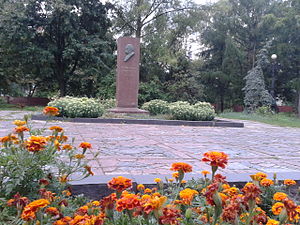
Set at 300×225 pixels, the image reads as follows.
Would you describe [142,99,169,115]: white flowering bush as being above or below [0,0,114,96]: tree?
below

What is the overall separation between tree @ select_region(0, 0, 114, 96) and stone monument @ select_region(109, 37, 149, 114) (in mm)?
6488

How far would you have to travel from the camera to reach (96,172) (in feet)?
8.44

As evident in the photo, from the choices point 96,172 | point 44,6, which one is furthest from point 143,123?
point 44,6

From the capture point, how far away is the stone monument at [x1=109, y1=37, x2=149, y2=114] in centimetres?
1092

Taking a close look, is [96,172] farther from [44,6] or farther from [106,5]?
[106,5]

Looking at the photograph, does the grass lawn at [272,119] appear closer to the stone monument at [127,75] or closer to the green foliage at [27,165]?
the stone monument at [127,75]

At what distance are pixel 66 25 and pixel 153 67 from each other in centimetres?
662

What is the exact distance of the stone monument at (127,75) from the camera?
10.9 metres

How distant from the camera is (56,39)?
18.7 meters

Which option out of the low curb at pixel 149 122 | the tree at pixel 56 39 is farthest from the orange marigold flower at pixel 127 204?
the tree at pixel 56 39

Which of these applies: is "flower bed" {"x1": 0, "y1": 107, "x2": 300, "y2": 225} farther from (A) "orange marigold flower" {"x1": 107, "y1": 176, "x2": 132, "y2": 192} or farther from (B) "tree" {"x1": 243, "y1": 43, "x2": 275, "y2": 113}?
(B) "tree" {"x1": 243, "y1": 43, "x2": 275, "y2": 113}

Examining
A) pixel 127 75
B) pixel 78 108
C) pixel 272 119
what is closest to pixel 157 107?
pixel 127 75

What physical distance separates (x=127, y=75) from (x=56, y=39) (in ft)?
32.1

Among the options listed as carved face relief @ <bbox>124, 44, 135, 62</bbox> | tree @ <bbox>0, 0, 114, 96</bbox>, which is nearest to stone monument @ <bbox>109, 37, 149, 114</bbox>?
carved face relief @ <bbox>124, 44, 135, 62</bbox>
